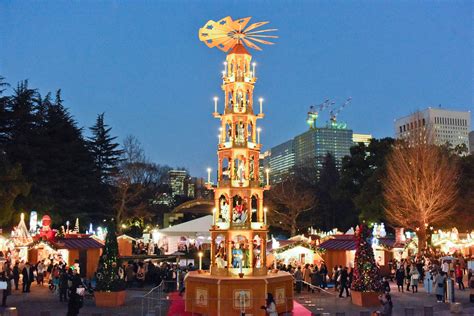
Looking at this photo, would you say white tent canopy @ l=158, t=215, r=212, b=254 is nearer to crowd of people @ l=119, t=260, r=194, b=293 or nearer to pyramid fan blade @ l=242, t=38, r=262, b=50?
crowd of people @ l=119, t=260, r=194, b=293

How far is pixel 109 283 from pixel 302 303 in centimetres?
757

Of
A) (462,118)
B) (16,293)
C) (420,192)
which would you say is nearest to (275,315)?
(16,293)

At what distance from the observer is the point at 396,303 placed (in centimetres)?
2006

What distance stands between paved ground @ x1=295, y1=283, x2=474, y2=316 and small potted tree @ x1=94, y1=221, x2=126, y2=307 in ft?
23.6

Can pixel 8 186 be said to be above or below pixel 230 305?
above

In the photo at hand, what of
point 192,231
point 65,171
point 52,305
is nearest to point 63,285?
point 52,305

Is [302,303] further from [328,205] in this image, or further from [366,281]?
[328,205]

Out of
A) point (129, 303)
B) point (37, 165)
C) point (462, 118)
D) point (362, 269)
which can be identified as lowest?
point (129, 303)

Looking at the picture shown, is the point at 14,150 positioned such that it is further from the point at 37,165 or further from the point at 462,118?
the point at 462,118

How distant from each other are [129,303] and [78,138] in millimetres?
31019

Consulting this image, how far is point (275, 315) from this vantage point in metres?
13.8

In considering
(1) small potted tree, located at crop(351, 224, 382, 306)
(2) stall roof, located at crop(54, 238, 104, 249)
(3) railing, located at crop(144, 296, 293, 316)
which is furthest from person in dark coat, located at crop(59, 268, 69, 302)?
(1) small potted tree, located at crop(351, 224, 382, 306)

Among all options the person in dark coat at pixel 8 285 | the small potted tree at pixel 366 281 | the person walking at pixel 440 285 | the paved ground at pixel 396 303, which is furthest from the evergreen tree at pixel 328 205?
the person in dark coat at pixel 8 285

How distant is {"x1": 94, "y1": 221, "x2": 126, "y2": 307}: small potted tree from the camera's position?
1941 cm
